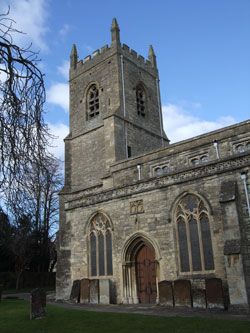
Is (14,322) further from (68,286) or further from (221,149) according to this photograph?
(221,149)

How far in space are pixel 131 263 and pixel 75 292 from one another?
3.27 m

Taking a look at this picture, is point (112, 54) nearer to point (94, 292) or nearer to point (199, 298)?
point (94, 292)

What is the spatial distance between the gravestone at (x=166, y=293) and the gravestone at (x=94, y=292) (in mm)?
3557

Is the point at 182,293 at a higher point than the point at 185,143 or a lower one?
lower

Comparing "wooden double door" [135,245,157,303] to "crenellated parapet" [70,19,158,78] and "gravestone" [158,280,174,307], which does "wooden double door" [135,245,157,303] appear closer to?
"gravestone" [158,280,174,307]

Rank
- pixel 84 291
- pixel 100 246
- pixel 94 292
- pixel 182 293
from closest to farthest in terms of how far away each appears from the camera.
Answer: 1. pixel 182 293
2. pixel 94 292
3. pixel 84 291
4. pixel 100 246

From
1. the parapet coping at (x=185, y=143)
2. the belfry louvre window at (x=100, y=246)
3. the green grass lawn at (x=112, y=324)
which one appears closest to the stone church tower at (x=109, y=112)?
the parapet coping at (x=185, y=143)

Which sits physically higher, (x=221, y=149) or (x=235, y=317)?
(x=221, y=149)

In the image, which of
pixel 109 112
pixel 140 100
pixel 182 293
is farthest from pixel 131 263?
pixel 140 100

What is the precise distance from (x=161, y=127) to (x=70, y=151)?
798 cm

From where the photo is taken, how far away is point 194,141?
69.5 feet

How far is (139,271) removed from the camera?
1694cm

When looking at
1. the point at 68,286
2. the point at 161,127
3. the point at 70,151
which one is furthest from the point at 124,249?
the point at 161,127

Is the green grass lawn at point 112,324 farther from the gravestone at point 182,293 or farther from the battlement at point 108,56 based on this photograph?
the battlement at point 108,56
